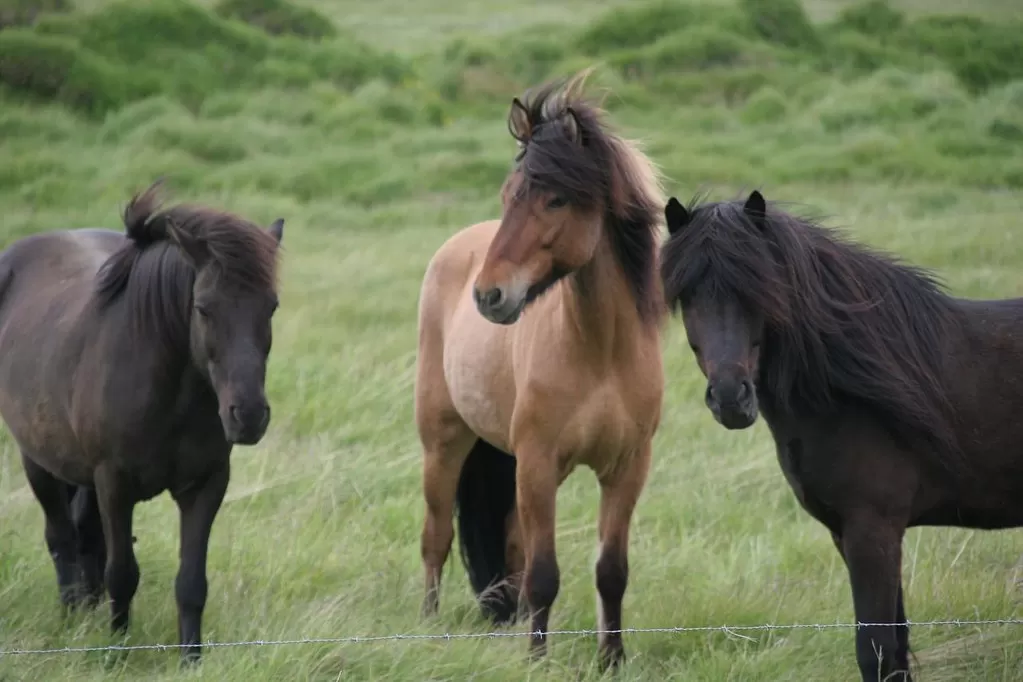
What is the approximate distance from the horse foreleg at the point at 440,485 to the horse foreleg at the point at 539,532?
83 cm

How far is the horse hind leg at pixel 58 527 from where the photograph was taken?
4.75m

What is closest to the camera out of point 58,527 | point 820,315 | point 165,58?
point 820,315

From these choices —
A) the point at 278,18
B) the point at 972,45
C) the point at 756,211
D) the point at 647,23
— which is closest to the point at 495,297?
the point at 756,211

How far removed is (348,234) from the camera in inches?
477

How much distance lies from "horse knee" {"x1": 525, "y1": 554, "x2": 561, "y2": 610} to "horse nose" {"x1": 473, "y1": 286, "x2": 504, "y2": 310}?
0.97 meters

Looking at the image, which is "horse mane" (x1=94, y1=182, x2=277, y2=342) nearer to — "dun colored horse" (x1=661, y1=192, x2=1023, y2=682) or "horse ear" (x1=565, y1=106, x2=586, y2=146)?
"horse ear" (x1=565, y1=106, x2=586, y2=146)

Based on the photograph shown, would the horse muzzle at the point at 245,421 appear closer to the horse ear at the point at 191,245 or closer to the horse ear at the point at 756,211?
the horse ear at the point at 191,245

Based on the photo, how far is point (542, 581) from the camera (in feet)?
14.0

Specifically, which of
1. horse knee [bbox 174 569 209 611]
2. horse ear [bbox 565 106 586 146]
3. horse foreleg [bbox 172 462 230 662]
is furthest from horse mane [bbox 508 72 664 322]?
horse knee [bbox 174 569 209 611]

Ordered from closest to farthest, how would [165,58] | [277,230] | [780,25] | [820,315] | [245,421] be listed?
[820,315] → [245,421] → [277,230] → [165,58] → [780,25]

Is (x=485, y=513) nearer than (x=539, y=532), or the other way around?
(x=539, y=532)

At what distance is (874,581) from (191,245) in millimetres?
2339

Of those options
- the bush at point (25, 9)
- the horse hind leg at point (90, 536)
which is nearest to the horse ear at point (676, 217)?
the horse hind leg at point (90, 536)

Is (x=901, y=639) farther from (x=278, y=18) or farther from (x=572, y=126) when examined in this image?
(x=278, y=18)
